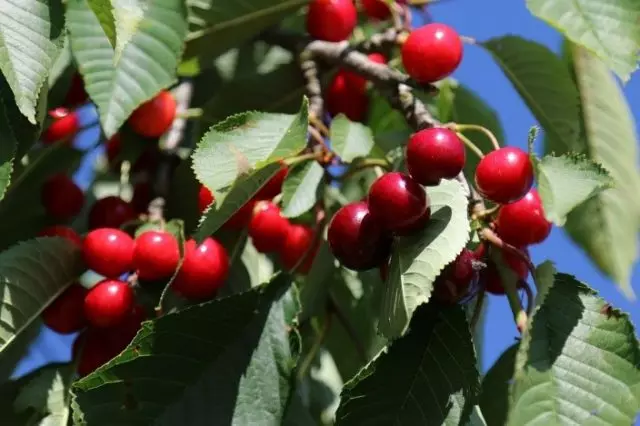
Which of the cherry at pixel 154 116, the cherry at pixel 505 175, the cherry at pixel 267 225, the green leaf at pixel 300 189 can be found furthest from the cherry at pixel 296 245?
the cherry at pixel 505 175

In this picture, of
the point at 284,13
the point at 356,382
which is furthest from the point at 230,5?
the point at 356,382

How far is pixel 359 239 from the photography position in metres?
1.02

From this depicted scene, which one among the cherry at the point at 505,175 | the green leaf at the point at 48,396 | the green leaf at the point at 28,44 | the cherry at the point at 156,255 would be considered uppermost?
the green leaf at the point at 28,44

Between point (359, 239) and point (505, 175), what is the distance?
155 millimetres

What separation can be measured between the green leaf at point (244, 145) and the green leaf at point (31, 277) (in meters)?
0.29

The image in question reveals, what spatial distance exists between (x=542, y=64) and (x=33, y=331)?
76cm

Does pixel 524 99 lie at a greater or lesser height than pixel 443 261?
lesser

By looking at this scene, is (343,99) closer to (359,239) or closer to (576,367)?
(359,239)

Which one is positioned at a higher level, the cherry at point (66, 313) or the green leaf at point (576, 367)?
the green leaf at point (576, 367)

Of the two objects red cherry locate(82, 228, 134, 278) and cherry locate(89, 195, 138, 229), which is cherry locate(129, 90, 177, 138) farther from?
red cherry locate(82, 228, 134, 278)

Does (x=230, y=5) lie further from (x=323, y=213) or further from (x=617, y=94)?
(x=617, y=94)

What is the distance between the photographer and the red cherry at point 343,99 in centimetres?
149

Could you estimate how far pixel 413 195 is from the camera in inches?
38.4

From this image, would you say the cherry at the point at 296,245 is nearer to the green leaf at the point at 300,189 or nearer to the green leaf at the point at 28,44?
the green leaf at the point at 300,189
